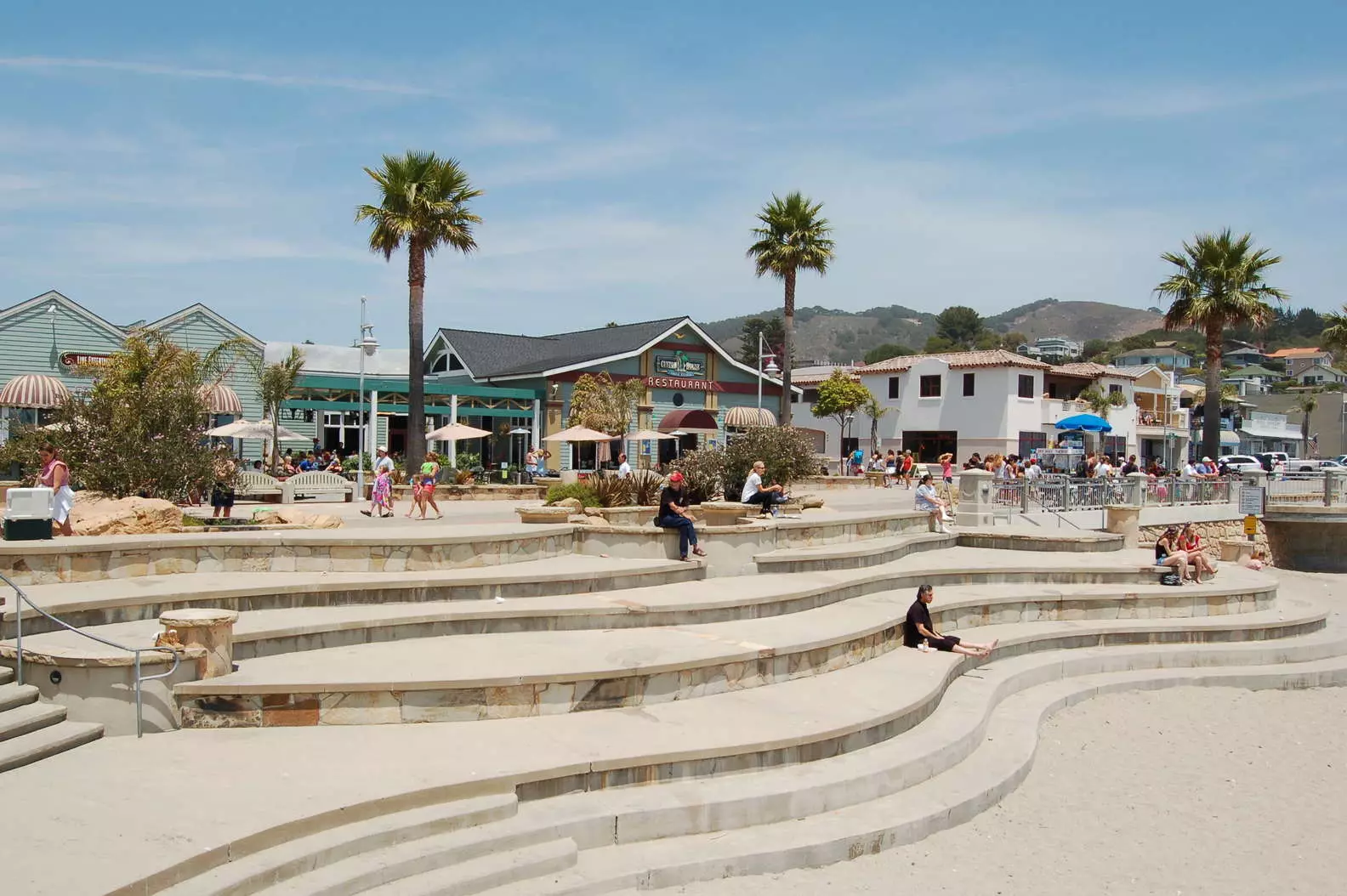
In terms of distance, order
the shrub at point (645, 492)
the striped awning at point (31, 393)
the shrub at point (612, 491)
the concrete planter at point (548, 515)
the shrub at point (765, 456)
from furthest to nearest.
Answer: the striped awning at point (31, 393), the shrub at point (765, 456), the shrub at point (645, 492), the shrub at point (612, 491), the concrete planter at point (548, 515)

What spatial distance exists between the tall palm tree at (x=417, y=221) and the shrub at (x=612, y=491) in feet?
37.2

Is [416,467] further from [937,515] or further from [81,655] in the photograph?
[81,655]

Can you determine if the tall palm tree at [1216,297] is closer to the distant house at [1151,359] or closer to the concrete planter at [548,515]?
the concrete planter at [548,515]

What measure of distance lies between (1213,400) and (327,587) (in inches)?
1314

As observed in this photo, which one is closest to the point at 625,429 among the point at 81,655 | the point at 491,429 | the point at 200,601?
the point at 491,429

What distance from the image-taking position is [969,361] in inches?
1871

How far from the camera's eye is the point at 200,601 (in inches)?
358

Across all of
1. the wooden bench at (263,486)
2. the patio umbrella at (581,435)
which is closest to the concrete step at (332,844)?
the wooden bench at (263,486)

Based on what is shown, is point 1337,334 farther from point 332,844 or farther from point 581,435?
point 332,844

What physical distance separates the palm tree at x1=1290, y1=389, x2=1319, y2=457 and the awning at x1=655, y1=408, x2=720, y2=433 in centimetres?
5163

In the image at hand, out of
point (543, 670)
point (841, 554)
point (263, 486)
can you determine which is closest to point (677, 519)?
point (841, 554)

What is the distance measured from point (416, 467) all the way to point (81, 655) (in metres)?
19.9

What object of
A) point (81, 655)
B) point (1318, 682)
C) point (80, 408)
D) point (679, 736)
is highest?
point (80, 408)

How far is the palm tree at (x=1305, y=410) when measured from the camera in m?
68.8
